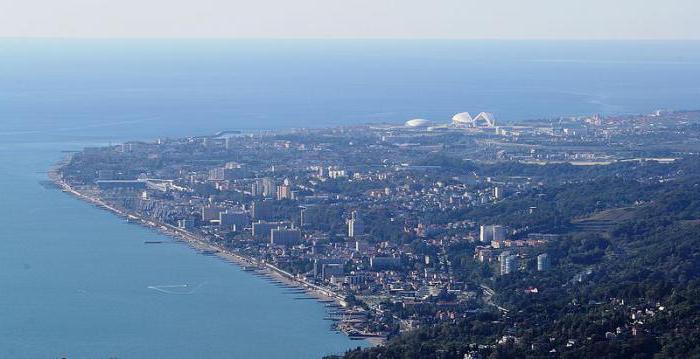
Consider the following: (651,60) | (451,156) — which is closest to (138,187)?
(451,156)

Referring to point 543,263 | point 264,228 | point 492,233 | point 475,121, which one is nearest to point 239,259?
point 264,228

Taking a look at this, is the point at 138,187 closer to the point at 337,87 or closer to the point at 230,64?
the point at 337,87

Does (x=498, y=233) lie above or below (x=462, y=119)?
above

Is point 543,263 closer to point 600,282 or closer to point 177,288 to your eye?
point 600,282

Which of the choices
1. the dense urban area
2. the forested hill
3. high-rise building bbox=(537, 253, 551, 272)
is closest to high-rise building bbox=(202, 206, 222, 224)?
the dense urban area

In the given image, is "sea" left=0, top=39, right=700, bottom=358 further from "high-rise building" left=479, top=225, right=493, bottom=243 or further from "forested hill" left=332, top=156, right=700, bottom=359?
"high-rise building" left=479, top=225, right=493, bottom=243

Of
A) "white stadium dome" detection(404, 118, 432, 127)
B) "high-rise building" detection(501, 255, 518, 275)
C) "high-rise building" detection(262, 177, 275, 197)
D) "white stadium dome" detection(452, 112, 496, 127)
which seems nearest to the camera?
"high-rise building" detection(501, 255, 518, 275)
